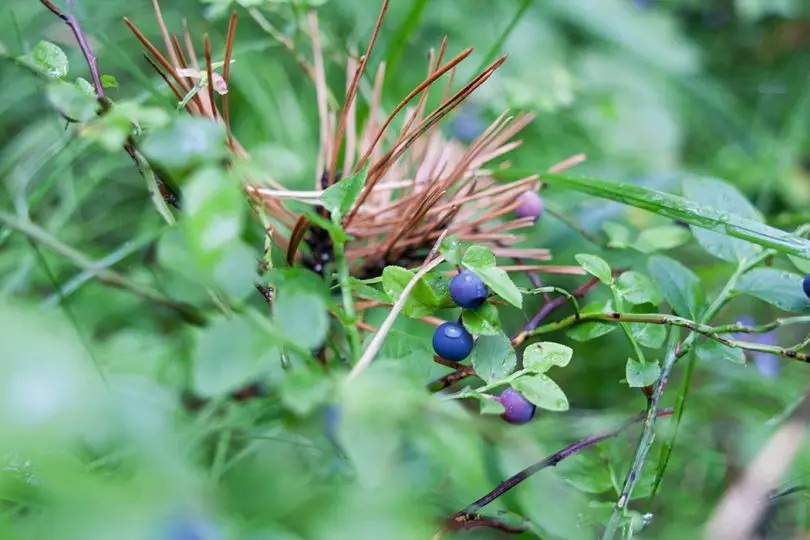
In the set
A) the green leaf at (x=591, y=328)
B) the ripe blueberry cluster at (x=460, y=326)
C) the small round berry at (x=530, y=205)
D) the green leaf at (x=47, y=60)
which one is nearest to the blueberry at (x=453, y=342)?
the ripe blueberry cluster at (x=460, y=326)

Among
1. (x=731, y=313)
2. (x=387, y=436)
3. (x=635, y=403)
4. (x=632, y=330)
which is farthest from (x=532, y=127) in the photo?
(x=387, y=436)

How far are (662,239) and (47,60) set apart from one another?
0.64 m

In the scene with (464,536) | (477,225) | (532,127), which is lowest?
(464,536)

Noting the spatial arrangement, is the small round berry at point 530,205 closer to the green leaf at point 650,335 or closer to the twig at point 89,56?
the green leaf at point 650,335

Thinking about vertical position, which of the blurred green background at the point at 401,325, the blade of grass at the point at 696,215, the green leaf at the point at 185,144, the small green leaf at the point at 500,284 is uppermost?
the green leaf at the point at 185,144

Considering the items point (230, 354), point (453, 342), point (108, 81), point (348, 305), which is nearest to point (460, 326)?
point (453, 342)

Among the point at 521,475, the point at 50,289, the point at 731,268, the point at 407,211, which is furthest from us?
the point at 50,289

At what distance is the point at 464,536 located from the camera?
2.58 feet

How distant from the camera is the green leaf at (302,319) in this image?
37cm

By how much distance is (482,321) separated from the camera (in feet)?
1.75

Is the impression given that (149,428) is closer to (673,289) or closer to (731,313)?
(673,289)

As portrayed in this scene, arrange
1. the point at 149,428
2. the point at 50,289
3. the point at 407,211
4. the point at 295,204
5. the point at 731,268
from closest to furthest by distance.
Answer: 1. the point at 149,428
2. the point at 407,211
3. the point at 295,204
4. the point at 731,268
5. the point at 50,289

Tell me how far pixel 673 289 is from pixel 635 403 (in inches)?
15.8

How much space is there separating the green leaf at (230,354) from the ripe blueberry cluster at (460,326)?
197 millimetres
